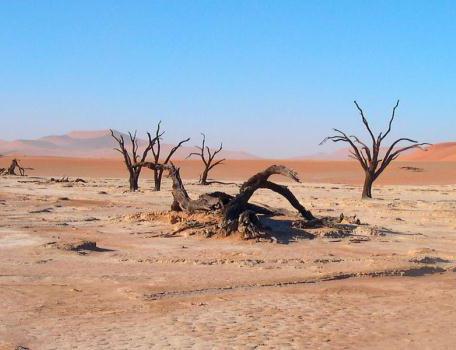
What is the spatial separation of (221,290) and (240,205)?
414cm

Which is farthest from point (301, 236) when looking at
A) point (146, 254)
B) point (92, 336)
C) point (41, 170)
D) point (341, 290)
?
point (41, 170)

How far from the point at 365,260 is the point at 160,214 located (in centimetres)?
533

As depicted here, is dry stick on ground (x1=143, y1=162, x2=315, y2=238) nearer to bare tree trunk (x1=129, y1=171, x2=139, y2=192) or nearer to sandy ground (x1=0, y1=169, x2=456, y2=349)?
sandy ground (x1=0, y1=169, x2=456, y2=349)

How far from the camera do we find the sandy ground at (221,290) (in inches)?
201

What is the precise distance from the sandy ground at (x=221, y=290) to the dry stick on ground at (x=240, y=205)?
50 centimetres

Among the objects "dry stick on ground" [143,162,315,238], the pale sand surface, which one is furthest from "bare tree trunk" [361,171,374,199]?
the pale sand surface

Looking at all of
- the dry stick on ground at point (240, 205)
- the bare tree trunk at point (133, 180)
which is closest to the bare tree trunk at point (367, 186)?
the bare tree trunk at point (133, 180)

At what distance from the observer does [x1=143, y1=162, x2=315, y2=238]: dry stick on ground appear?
411 inches

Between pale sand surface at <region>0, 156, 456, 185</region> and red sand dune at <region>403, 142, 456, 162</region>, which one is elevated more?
red sand dune at <region>403, 142, 456, 162</region>

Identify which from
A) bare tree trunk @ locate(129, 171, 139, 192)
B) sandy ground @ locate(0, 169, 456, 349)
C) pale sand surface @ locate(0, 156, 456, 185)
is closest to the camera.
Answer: sandy ground @ locate(0, 169, 456, 349)

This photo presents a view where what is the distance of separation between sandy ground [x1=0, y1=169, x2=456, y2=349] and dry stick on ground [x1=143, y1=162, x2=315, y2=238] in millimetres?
498

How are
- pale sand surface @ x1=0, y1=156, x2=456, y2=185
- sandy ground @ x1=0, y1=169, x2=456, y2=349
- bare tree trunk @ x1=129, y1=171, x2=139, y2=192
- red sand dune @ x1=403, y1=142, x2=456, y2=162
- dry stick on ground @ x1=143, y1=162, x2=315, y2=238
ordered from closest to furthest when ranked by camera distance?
1. sandy ground @ x1=0, y1=169, x2=456, y2=349
2. dry stick on ground @ x1=143, y1=162, x2=315, y2=238
3. bare tree trunk @ x1=129, y1=171, x2=139, y2=192
4. pale sand surface @ x1=0, y1=156, x2=456, y2=185
5. red sand dune @ x1=403, y1=142, x2=456, y2=162

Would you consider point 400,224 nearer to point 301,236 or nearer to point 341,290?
point 301,236

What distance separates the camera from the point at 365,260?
865 centimetres
